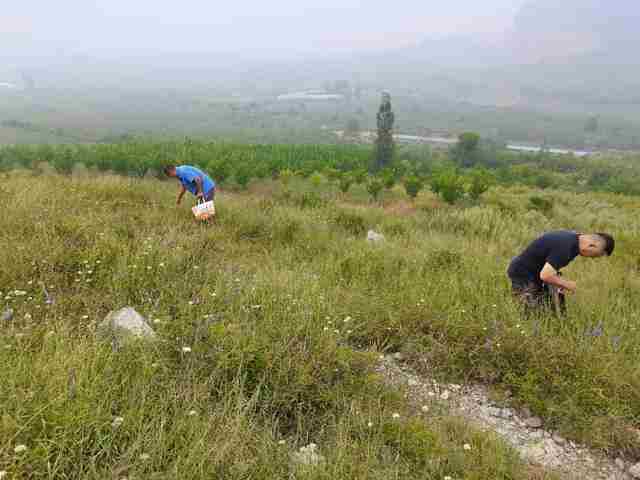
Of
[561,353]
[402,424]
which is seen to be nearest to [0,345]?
[402,424]

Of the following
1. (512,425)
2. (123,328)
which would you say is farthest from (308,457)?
(512,425)

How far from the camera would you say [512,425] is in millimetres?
2879

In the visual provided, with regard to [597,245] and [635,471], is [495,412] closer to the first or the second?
[635,471]

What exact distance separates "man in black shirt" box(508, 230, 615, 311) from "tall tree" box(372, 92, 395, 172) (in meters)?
30.3

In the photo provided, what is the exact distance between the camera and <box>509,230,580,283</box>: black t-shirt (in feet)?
12.0

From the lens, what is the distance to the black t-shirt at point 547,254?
365cm

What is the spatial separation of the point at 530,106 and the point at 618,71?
274 ft

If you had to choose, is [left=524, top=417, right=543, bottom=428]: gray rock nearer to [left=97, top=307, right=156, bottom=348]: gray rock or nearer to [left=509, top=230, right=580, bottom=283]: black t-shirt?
[left=509, top=230, right=580, bottom=283]: black t-shirt

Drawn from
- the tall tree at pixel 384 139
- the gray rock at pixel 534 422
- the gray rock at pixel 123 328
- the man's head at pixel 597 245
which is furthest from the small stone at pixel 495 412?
the tall tree at pixel 384 139

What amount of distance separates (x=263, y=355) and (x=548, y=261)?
2731mm

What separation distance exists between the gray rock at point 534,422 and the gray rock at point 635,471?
0.54 metres

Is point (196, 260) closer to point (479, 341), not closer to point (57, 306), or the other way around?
point (57, 306)

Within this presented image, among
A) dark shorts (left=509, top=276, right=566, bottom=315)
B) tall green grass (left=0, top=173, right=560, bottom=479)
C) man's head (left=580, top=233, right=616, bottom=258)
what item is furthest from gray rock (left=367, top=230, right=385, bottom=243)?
man's head (left=580, top=233, right=616, bottom=258)

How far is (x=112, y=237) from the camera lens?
14.4 ft
